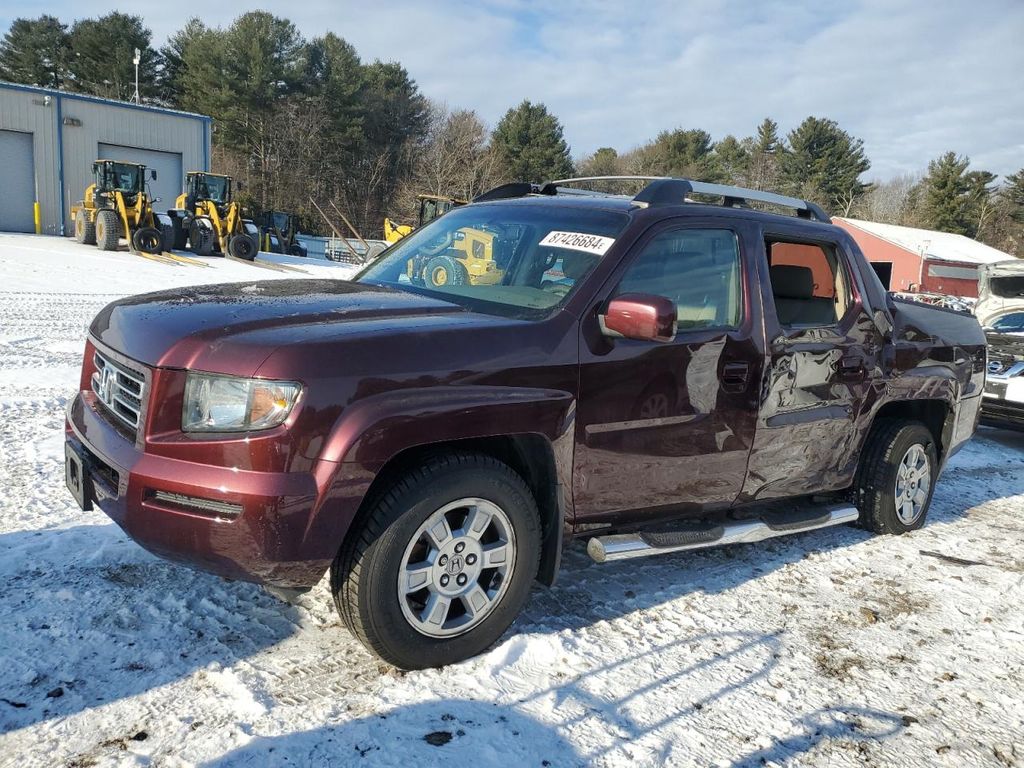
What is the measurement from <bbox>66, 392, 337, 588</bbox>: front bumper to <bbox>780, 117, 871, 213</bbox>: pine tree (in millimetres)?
69987

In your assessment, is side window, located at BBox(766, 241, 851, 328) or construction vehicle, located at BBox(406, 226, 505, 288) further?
side window, located at BBox(766, 241, 851, 328)

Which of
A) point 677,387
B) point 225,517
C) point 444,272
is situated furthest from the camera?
point 444,272

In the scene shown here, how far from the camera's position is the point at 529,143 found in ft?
182

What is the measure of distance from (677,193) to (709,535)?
1.63 m

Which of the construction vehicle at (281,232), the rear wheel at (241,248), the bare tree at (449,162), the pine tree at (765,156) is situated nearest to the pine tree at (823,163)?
the pine tree at (765,156)

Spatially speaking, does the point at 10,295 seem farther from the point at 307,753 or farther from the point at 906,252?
the point at 906,252

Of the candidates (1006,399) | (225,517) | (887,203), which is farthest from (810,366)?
(887,203)

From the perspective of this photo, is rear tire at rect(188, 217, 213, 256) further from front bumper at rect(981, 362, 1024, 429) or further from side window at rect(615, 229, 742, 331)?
side window at rect(615, 229, 742, 331)

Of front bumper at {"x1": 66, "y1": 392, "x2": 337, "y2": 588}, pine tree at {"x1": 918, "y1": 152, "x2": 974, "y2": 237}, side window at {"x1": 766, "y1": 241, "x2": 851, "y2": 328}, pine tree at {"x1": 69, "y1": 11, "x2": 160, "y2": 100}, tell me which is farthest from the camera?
pine tree at {"x1": 918, "y1": 152, "x2": 974, "y2": 237}

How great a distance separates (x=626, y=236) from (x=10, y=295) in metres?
12.8

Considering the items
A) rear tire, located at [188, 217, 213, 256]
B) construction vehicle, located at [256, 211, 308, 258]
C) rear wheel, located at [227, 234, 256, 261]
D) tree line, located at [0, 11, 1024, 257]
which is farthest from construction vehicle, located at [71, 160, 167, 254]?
tree line, located at [0, 11, 1024, 257]

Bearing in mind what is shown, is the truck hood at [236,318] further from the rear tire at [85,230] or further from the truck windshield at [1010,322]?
the rear tire at [85,230]

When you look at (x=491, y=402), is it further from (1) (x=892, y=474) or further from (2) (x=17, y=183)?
(2) (x=17, y=183)

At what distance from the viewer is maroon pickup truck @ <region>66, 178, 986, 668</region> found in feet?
8.73
